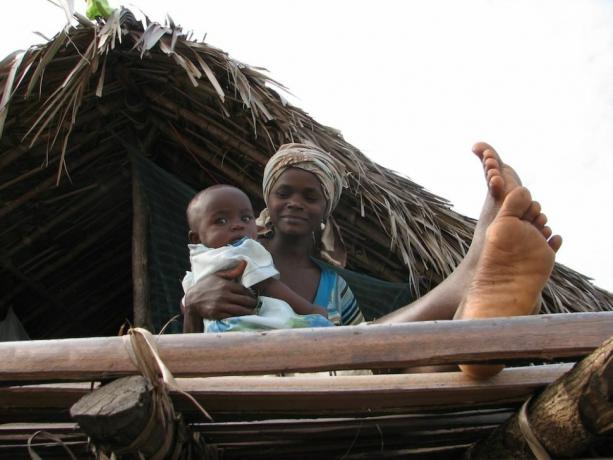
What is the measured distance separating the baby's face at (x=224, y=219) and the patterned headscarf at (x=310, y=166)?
8.0 inches

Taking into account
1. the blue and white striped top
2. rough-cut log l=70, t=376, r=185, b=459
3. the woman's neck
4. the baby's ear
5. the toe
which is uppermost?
the toe

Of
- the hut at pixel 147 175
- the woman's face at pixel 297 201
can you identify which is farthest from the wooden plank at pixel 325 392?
the hut at pixel 147 175

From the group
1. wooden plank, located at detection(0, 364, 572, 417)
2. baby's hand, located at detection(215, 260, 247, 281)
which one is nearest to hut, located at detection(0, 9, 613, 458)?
baby's hand, located at detection(215, 260, 247, 281)

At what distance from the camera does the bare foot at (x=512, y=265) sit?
1.60 meters

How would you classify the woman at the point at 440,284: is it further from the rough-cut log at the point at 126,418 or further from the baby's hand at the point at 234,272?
the rough-cut log at the point at 126,418

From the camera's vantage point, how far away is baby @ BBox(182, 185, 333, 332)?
1983 mm

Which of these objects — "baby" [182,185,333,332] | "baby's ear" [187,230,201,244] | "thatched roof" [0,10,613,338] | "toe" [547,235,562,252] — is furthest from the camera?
"thatched roof" [0,10,613,338]

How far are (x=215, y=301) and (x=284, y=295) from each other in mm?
219

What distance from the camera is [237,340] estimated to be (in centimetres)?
119

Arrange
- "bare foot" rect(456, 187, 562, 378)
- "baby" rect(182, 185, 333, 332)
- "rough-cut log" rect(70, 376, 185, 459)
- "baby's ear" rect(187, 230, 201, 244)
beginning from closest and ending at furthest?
"rough-cut log" rect(70, 376, 185, 459) < "bare foot" rect(456, 187, 562, 378) < "baby" rect(182, 185, 333, 332) < "baby's ear" rect(187, 230, 201, 244)

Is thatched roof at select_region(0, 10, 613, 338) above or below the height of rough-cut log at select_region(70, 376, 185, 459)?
above

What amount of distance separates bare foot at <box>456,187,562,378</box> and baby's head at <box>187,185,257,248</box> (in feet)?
2.59

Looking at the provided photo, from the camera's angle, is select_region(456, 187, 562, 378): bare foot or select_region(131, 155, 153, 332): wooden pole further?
select_region(131, 155, 153, 332): wooden pole

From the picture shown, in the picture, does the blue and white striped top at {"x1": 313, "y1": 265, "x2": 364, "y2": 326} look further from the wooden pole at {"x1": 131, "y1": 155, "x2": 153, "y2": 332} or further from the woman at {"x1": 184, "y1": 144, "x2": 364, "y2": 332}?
the wooden pole at {"x1": 131, "y1": 155, "x2": 153, "y2": 332}
